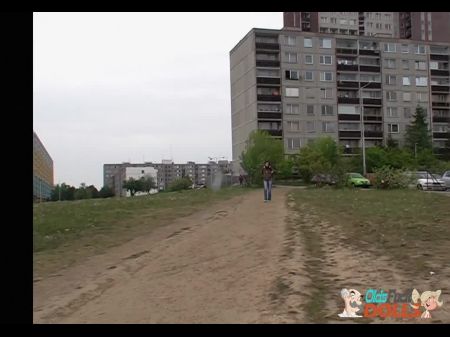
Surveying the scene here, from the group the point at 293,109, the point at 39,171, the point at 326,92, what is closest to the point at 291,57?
the point at 326,92

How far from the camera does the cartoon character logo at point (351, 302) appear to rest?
545 centimetres

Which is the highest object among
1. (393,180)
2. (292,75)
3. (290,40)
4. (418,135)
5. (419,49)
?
(419,49)

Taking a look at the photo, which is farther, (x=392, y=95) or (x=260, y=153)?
(x=392, y=95)

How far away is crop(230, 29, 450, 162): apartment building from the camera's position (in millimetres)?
86812

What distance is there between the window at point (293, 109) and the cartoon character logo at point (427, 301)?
8195 centimetres

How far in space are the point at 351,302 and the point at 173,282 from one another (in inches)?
111

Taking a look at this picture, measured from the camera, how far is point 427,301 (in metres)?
5.67

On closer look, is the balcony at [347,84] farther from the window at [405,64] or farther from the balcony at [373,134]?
the window at [405,64]

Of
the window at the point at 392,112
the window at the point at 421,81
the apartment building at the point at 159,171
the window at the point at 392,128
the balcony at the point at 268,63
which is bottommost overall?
the apartment building at the point at 159,171

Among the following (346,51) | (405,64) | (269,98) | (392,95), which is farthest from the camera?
(405,64)

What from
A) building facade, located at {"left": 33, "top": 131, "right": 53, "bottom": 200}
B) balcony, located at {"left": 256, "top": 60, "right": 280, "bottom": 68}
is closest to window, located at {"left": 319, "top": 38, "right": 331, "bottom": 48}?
balcony, located at {"left": 256, "top": 60, "right": 280, "bottom": 68}

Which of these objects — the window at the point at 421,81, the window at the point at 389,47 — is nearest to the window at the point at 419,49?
the window at the point at 389,47

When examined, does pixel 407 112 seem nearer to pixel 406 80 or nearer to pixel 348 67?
pixel 406 80
